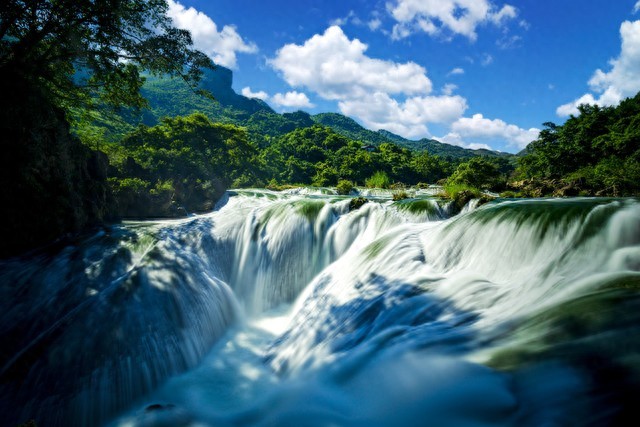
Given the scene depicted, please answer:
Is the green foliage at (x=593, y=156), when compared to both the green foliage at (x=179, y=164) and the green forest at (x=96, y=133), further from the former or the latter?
the green foliage at (x=179, y=164)

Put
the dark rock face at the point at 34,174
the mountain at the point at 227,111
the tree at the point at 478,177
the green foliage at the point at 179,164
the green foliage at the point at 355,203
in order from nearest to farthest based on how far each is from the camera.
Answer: the dark rock face at the point at 34,174
the green foliage at the point at 355,203
the green foliage at the point at 179,164
the tree at the point at 478,177
the mountain at the point at 227,111

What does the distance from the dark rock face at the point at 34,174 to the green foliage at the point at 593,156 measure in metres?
17.2

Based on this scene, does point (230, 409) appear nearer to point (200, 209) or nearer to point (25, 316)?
point (25, 316)

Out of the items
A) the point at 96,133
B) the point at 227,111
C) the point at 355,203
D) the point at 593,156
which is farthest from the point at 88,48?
the point at 227,111

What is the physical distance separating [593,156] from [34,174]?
31689 mm

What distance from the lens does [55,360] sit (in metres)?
4.21

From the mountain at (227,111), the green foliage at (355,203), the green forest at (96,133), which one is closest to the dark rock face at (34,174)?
the green forest at (96,133)

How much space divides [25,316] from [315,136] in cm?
5622

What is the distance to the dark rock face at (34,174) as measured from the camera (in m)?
7.21

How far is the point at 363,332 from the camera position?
4.25 metres

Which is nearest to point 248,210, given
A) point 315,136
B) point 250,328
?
point 250,328

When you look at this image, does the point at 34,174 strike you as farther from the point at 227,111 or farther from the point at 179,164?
the point at 227,111

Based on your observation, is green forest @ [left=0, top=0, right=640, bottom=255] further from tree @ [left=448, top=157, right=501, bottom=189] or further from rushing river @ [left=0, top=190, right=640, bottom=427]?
rushing river @ [left=0, top=190, right=640, bottom=427]

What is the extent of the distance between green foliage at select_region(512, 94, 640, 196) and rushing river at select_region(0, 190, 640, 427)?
30.7 ft
